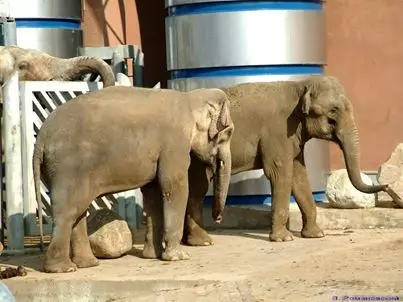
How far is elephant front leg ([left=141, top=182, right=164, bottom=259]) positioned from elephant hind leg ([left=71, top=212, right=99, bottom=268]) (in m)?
0.50

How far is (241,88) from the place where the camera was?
10.7m

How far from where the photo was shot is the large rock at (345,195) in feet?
37.3

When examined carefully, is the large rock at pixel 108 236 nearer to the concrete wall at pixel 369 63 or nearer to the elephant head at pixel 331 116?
the elephant head at pixel 331 116

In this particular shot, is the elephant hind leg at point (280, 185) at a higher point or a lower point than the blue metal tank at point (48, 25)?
lower

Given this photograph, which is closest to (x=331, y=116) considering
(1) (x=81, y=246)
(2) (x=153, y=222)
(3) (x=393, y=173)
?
(3) (x=393, y=173)

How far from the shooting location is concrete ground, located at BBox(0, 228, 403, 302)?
820 cm

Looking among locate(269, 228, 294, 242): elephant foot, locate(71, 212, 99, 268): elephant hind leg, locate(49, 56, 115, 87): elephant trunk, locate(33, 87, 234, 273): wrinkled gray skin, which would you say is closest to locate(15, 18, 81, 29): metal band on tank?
locate(49, 56, 115, 87): elephant trunk

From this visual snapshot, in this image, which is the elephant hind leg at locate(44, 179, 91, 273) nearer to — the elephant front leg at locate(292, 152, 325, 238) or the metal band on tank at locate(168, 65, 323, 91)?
the elephant front leg at locate(292, 152, 325, 238)

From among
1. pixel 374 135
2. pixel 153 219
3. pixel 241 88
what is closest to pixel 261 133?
pixel 241 88

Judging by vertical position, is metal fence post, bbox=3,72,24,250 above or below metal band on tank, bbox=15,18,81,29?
below

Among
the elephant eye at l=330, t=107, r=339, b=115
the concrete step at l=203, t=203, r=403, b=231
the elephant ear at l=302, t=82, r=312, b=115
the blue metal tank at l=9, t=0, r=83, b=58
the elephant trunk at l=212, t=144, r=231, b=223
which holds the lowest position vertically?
the concrete step at l=203, t=203, r=403, b=231

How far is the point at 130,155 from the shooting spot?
912 cm

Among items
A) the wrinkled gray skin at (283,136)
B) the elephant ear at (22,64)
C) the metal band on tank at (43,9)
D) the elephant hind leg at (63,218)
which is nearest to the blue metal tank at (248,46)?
the metal band on tank at (43,9)

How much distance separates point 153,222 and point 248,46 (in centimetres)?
274
